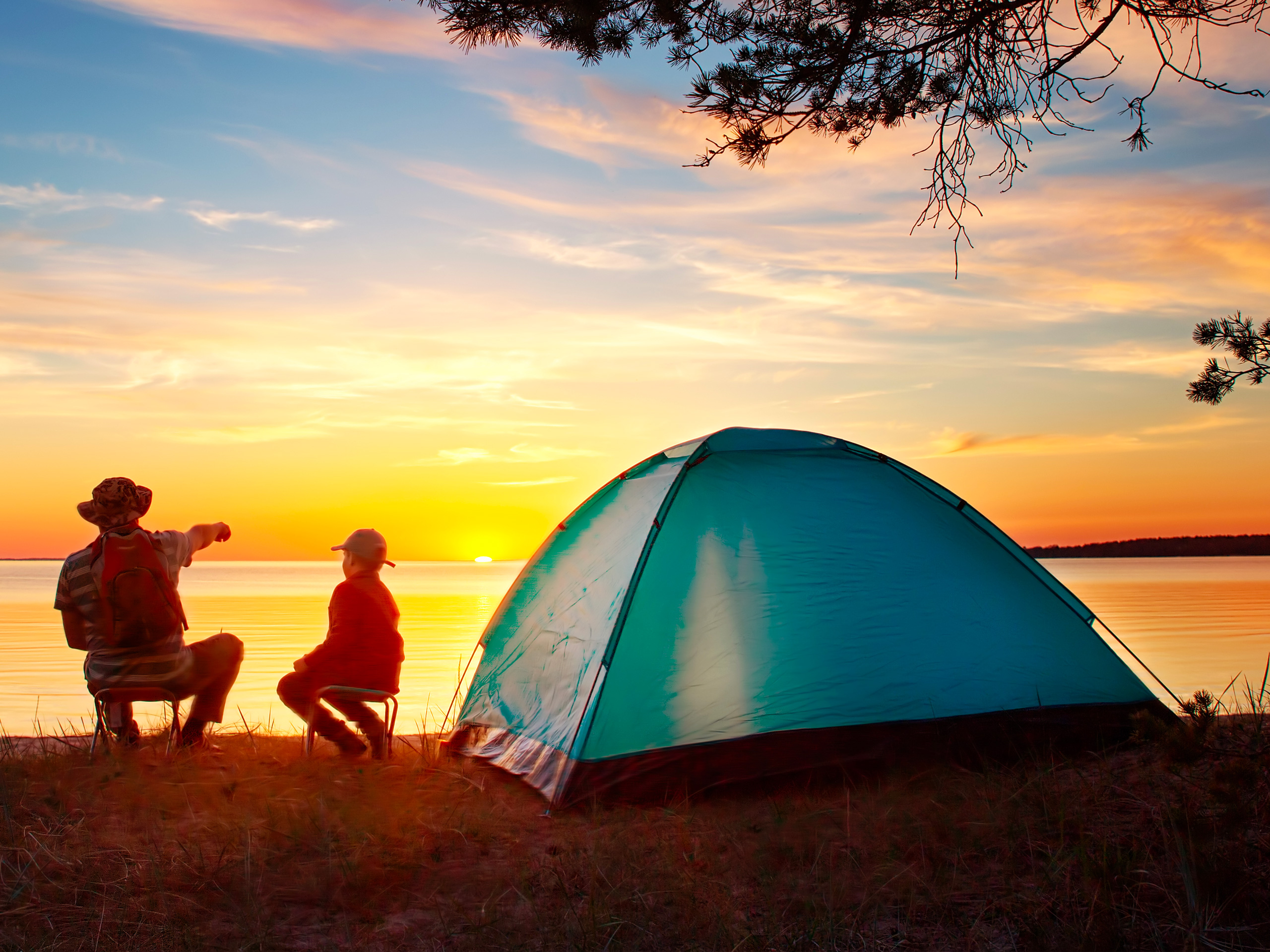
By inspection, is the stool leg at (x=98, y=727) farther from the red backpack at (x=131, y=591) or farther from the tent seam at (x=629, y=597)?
the tent seam at (x=629, y=597)

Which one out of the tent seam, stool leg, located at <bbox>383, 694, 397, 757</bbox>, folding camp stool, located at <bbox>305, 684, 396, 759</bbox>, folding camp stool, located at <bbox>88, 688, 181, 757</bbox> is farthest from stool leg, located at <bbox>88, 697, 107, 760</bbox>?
the tent seam

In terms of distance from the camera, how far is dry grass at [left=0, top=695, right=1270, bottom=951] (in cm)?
333

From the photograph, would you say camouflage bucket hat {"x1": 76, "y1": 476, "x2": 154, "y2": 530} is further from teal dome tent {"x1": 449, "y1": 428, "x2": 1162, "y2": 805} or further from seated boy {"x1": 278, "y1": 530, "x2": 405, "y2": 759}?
teal dome tent {"x1": 449, "y1": 428, "x2": 1162, "y2": 805}

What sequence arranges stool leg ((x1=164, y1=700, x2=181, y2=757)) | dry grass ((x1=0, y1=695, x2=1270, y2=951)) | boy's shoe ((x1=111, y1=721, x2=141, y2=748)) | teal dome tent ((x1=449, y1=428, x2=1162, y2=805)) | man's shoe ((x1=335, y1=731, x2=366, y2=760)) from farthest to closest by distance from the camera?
man's shoe ((x1=335, y1=731, x2=366, y2=760))
boy's shoe ((x1=111, y1=721, x2=141, y2=748))
stool leg ((x1=164, y1=700, x2=181, y2=757))
teal dome tent ((x1=449, y1=428, x2=1162, y2=805))
dry grass ((x1=0, y1=695, x2=1270, y2=951))

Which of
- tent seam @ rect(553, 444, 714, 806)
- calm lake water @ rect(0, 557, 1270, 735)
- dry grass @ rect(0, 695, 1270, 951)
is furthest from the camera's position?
calm lake water @ rect(0, 557, 1270, 735)

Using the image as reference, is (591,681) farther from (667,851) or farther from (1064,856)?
(1064,856)

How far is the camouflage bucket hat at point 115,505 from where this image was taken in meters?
5.63

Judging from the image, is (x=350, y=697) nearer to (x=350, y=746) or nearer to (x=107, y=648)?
(x=350, y=746)

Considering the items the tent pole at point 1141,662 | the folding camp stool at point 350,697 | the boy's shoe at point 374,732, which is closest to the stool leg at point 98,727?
the folding camp stool at point 350,697

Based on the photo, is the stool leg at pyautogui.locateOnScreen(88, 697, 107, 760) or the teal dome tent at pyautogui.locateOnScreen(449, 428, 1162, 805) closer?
the teal dome tent at pyautogui.locateOnScreen(449, 428, 1162, 805)

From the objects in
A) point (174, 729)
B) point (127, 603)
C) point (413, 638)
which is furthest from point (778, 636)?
point (413, 638)

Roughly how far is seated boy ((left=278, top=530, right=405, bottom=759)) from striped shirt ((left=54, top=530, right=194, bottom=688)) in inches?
26.9

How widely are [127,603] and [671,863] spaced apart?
376cm

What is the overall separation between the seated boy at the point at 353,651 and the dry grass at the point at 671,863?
2.25ft
